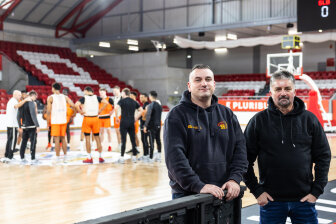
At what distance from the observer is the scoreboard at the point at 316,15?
7.92 metres

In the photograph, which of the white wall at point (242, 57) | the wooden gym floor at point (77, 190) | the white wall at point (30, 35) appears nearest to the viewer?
the wooden gym floor at point (77, 190)

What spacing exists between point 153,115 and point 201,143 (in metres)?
6.73

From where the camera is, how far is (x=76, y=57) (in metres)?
28.0

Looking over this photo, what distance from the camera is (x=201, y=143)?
265 cm

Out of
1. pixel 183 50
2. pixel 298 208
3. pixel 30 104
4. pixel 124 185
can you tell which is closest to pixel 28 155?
pixel 30 104

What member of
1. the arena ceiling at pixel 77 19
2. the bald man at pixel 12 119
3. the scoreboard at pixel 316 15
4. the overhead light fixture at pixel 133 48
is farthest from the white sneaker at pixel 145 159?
the overhead light fixture at pixel 133 48

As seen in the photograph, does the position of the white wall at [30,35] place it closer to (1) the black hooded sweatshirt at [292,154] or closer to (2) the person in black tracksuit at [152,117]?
(2) the person in black tracksuit at [152,117]

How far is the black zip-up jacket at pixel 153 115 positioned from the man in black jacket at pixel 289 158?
6366 mm

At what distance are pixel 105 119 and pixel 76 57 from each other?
1767 cm

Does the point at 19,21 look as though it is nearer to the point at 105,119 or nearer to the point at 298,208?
the point at 105,119

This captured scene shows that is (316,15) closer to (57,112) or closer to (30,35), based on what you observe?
(57,112)

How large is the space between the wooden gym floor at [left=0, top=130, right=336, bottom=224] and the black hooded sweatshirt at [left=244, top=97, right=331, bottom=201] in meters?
2.66

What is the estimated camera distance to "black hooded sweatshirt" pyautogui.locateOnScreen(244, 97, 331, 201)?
2.92 metres

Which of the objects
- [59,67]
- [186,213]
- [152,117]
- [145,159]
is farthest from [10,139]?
[59,67]
